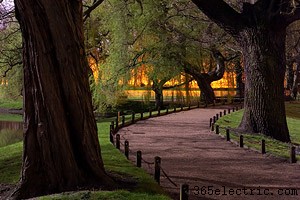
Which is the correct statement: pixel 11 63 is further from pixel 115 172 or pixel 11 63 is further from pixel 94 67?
pixel 115 172

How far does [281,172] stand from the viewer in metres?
10.2

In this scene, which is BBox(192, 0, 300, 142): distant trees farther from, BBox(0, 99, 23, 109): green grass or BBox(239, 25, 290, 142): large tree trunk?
BBox(0, 99, 23, 109): green grass

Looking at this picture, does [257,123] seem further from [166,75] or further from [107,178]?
[166,75]

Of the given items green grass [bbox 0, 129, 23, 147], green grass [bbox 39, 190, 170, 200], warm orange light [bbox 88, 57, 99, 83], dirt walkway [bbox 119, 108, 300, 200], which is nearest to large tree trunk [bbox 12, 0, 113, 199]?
green grass [bbox 39, 190, 170, 200]

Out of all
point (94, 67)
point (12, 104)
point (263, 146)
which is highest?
point (94, 67)

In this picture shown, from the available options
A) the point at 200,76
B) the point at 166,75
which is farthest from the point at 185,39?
the point at 200,76

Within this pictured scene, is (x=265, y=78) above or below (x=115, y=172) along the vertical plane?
above

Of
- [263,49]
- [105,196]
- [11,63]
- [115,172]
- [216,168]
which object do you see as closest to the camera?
[105,196]

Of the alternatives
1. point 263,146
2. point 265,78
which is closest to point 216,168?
point 263,146

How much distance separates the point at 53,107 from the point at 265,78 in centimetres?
1073

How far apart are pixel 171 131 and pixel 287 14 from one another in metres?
7.19

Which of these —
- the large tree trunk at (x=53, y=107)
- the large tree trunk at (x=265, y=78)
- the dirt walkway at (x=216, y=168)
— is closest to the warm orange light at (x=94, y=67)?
the dirt walkway at (x=216, y=168)

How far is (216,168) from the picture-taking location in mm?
10500

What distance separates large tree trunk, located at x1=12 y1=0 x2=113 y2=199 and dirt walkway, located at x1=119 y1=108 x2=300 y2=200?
2004 millimetres
